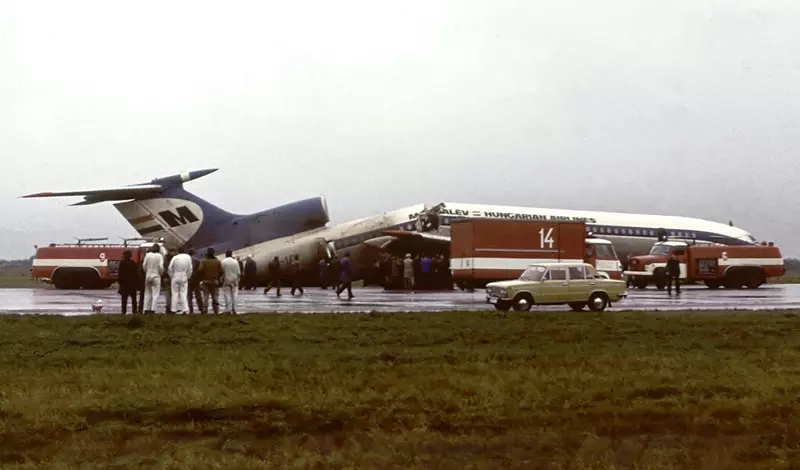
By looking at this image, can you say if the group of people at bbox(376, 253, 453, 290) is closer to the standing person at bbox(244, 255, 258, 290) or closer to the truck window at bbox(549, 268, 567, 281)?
the standing person at bbox(244, 255, 258, 290)

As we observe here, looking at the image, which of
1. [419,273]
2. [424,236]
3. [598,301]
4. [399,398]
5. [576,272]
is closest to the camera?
[399,398]

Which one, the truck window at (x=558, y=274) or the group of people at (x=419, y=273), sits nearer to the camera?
the truck window at (x=558, y=274)

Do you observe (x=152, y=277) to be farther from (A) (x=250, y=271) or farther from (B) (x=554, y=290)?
(A) (x=250, y=271)

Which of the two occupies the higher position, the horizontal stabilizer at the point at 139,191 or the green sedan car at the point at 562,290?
the horizontal stabilizer at the point at 139,191

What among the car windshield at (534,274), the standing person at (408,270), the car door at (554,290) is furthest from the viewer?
the standing person at (408,270)

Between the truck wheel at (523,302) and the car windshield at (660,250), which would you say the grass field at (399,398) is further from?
the car windshield at (660,250)

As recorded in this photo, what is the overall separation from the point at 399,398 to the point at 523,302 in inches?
658

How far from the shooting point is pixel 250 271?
44812 mm

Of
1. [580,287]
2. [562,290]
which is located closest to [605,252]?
[580,287]

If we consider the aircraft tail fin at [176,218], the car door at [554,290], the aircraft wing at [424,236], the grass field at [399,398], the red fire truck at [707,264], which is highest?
the aircraft tail fin at [176,218]

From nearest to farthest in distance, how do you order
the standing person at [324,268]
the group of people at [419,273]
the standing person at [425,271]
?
the standing person at [324,268] → the standing person at [425,271] → the group of people at [419,273]

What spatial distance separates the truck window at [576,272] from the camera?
28312mm

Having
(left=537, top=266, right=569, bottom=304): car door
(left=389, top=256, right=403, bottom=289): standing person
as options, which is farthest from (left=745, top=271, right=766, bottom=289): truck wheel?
(left=537, top=266, right=569, bottom=304): car door

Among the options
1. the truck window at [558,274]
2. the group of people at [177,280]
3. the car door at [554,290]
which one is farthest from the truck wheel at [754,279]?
the group of people at [177,280]
